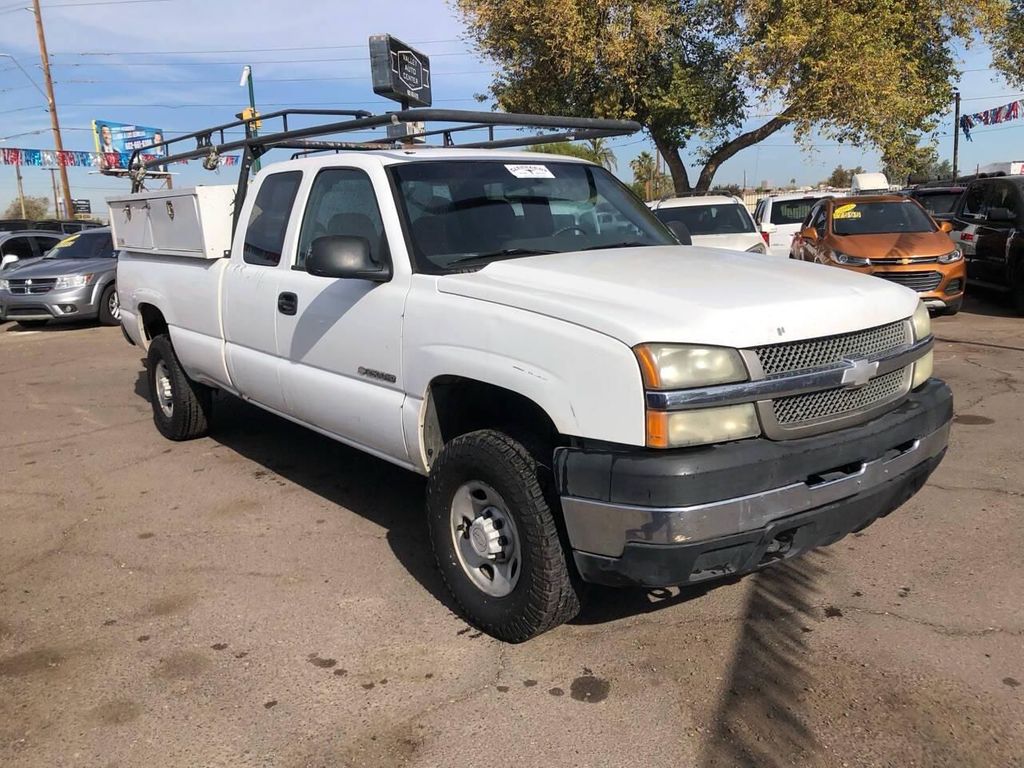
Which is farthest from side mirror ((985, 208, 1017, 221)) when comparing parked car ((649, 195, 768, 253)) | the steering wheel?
the steering wheel

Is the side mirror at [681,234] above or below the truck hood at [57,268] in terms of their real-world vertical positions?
above

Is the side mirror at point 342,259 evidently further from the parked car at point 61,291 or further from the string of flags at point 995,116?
the string of flags at point 995,116

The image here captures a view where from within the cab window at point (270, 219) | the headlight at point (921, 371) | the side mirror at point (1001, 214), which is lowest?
the headlight at point (921, 371)

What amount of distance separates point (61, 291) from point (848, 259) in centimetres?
1197

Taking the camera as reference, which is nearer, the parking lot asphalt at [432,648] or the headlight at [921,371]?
the parking lot asphalt at [432,648]

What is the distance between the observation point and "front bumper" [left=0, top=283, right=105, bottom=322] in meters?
13.9

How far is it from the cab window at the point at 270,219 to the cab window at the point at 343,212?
0.19 m

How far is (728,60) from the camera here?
16.6m

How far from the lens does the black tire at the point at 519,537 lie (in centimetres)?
307

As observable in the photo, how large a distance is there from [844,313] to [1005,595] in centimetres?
155

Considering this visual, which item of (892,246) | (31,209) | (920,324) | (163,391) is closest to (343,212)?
(920,324)

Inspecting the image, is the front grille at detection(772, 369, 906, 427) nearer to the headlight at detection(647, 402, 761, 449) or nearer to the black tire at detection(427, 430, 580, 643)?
the headlight at detection(647, 402, 761, 449)

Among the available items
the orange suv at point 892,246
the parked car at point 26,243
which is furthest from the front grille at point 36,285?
the orange suv at point 892,246

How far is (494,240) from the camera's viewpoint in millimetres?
3891
